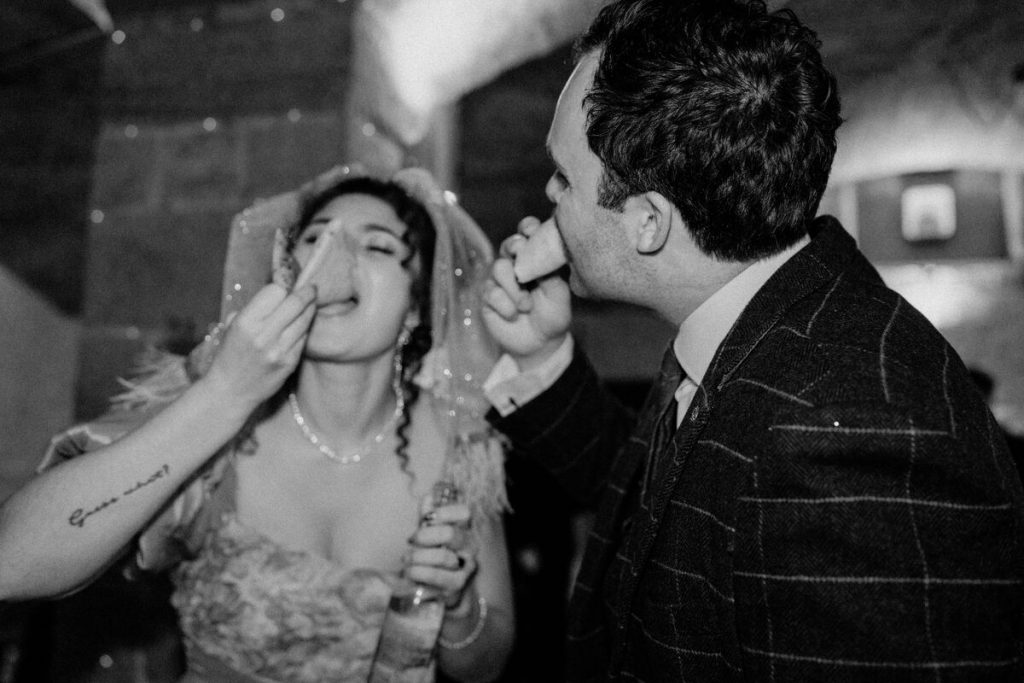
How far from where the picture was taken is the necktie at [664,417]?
140 cm

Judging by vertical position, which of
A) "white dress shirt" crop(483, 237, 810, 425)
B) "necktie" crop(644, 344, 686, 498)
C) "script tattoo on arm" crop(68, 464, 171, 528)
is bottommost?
"script tattoo on arm" crop(68, 464, 171, 528)

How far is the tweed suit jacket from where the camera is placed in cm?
80

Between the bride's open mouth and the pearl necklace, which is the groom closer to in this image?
the bride's open mouth

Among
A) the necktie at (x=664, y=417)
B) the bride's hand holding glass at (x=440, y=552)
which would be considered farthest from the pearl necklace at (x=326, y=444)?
the necktie at (x=664, y=417)

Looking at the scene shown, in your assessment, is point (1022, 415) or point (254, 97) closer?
point (254, 97)

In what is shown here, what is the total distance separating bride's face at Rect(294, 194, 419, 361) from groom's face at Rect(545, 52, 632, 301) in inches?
20.0

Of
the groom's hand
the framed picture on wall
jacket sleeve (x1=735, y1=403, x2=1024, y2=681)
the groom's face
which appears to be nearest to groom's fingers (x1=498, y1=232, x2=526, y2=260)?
the groom's hand

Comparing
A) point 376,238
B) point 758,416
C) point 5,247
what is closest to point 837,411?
point 758,416

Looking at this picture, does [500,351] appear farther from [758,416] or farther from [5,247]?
[5,247]

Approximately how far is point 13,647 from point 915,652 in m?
2.44

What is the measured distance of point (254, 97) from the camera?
2174 millimetres

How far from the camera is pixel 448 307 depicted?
1736 millimetres

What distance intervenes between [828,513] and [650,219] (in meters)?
0.62

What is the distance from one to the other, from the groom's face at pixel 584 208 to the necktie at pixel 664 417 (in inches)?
9.2
